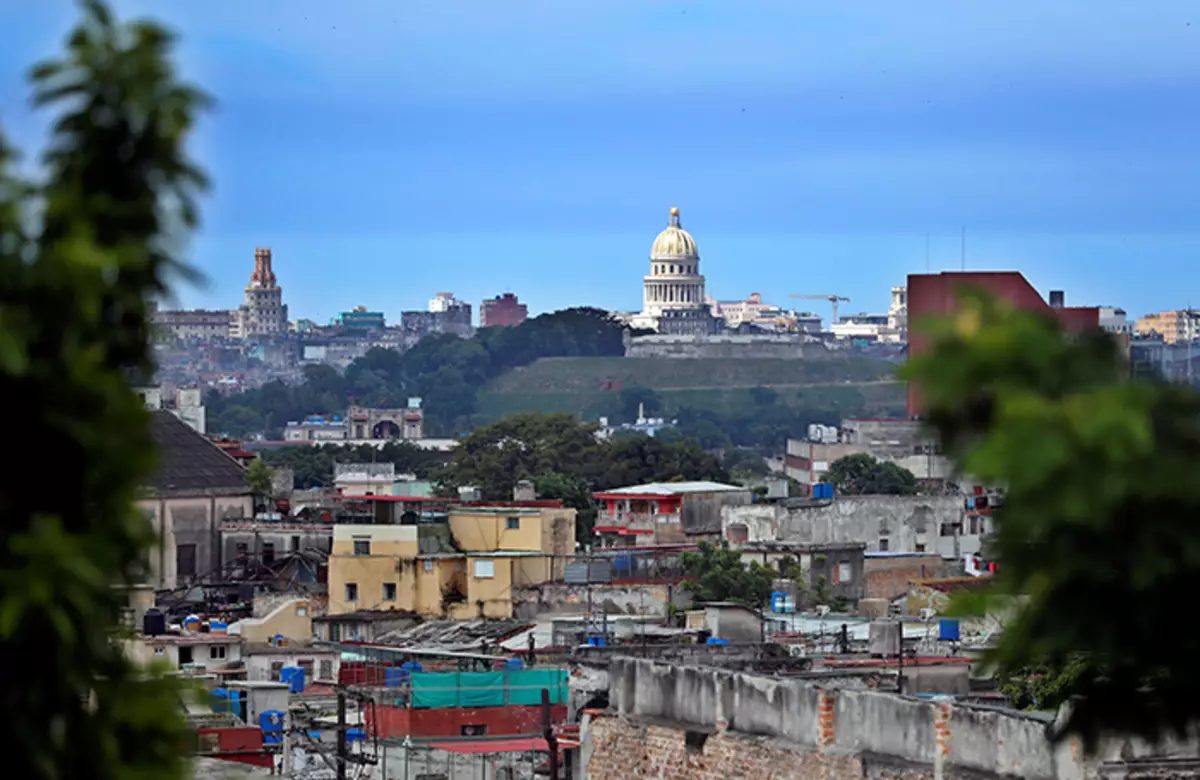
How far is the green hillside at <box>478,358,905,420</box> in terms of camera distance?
595 ft

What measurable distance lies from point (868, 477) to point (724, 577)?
118 ft

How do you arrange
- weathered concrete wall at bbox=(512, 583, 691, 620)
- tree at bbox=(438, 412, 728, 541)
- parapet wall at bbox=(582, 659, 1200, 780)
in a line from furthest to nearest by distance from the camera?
tree at bbox=(438, 412, 728, 541)
weathered concrete wall at bbox=(512, 583, 691, 620)
parapet wall at bbox=(582, 659, 1200, 780)

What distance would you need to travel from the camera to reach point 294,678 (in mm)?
32000

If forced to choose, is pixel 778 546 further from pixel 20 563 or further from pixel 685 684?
pixel 20 563

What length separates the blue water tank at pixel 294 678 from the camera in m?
31.5

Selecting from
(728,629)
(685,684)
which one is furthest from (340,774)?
(728,629)

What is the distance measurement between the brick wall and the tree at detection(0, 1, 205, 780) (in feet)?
29.7

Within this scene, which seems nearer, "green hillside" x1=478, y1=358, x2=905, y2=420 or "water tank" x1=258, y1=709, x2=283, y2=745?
"water tank" x1=258, y1=709, x2=283, y2=745

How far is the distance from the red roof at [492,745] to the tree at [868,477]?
43.6 meters

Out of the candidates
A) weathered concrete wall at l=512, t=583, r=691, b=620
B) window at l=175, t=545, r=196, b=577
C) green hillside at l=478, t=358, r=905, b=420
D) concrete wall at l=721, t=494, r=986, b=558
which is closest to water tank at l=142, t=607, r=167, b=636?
weathered concrete wall at l=512, t=583, r=691, b=620

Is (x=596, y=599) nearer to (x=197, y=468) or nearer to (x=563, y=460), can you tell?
(x=197, y=468)

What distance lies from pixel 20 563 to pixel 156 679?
485 millimetres

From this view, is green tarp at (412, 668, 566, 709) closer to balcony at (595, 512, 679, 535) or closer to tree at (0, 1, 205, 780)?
tree at (0, 1, 205, 780)

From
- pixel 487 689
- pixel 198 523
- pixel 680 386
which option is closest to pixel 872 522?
pixel 198 523
